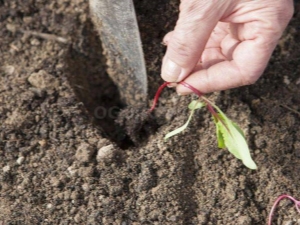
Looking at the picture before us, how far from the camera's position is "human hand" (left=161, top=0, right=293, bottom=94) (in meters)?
1.45

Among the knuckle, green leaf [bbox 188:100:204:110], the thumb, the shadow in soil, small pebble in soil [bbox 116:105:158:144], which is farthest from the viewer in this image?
the shadow in soil

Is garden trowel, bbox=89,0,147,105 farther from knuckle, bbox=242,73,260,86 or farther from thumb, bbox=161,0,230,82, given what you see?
knuckle, bbox=242,73,260,86

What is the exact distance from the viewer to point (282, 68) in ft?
6.29

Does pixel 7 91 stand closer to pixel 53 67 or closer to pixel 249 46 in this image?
pixel 53 67

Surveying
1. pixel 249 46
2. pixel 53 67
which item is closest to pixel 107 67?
pixel 53 67

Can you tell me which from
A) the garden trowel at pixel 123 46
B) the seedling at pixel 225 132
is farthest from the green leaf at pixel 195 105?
the garden trowel at pixel 123 46

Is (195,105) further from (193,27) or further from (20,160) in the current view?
(20,160)

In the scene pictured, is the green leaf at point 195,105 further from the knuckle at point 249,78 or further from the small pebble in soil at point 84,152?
the small pebble in soil at point 84,152

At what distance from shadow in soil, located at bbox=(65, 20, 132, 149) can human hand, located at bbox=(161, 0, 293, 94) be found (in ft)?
1.40

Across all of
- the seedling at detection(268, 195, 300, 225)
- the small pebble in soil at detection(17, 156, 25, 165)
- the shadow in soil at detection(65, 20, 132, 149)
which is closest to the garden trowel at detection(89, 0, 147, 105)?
the shadow in soil at detection(65, 20, 132, 149)

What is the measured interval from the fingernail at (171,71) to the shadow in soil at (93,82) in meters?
0.37

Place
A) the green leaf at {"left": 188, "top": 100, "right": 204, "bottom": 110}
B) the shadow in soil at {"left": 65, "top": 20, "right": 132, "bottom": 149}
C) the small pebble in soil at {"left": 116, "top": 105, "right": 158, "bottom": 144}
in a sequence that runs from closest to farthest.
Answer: the green leaf at {"left": 188, "top": 100, "right": 204, "bottom": 110}, the small pebble in soil at {"left": 116, "top": 105, "right": 158, "bottom": 144}, the shadow in soil at {"left": 65, "top": 20, "right": 132, "bottom": 149}

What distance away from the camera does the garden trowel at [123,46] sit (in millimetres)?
1735

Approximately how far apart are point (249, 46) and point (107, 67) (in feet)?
2.27
